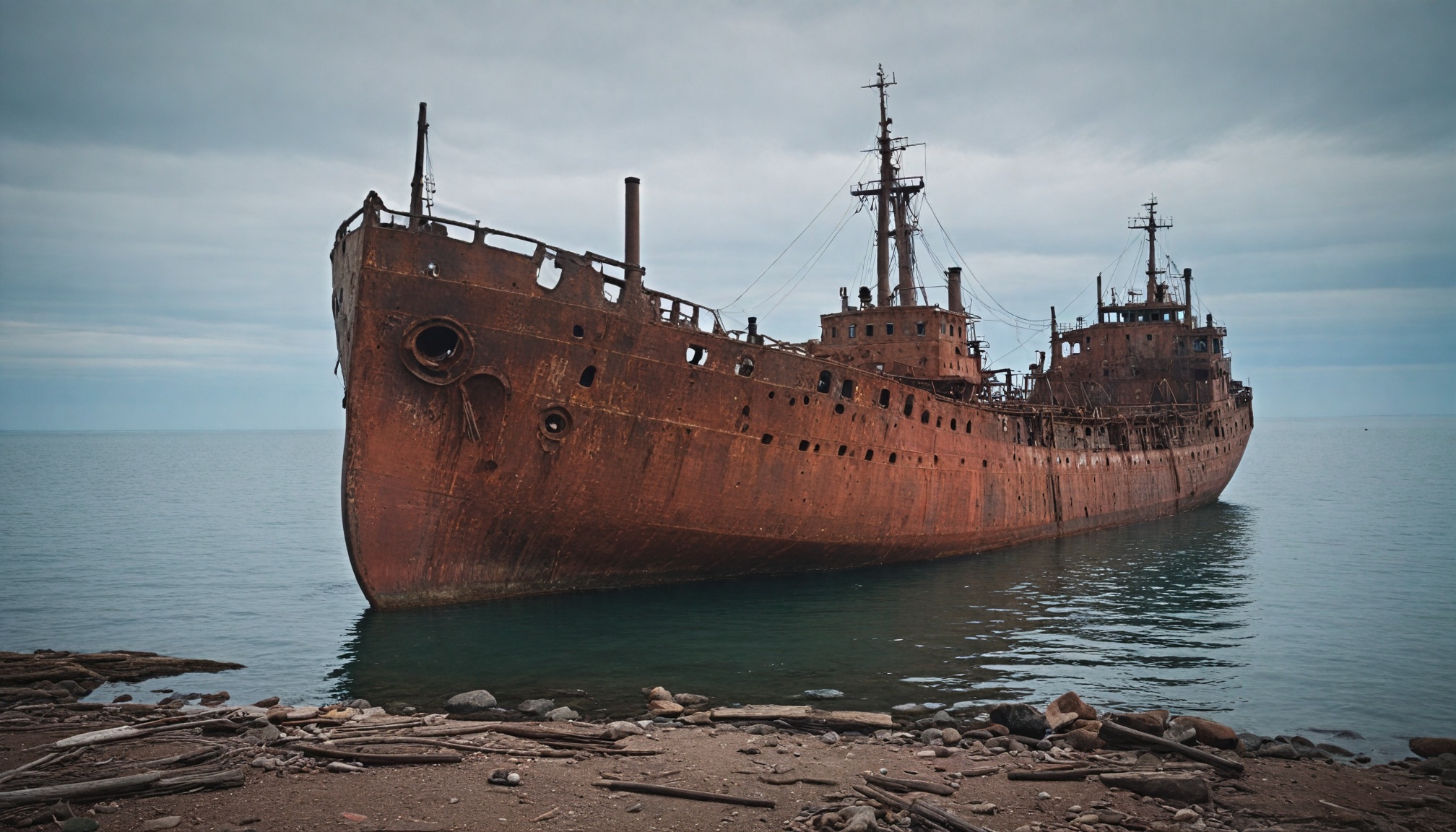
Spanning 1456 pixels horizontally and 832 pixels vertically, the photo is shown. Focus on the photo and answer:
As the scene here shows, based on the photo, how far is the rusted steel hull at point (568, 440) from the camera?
1449 centimetres

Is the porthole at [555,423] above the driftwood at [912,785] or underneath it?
above

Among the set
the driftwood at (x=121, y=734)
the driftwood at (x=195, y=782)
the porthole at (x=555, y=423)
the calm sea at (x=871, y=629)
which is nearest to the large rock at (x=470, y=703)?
the calm sea at (x=871, y=629)

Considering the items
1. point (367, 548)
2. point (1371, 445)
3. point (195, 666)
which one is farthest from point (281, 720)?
point (1371, 445)

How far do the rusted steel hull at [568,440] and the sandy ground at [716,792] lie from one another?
6.55 metres

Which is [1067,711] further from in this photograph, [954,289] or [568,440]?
[954,289]

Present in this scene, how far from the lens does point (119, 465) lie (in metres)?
88.0

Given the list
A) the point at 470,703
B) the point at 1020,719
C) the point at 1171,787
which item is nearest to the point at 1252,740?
the point at 1020,719

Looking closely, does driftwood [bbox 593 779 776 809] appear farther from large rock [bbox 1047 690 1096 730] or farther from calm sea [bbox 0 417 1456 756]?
large rock [bbox 1047 690 1096 730]

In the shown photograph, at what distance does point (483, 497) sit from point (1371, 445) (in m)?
138

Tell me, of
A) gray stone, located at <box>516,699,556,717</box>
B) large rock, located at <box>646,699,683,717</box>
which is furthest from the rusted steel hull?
large rock, located at <box>646,699,683,717</box>

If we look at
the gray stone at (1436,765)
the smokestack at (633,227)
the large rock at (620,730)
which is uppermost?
the smokestack at (633,227)

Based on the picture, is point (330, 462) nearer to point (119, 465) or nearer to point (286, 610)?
point (119, 465)

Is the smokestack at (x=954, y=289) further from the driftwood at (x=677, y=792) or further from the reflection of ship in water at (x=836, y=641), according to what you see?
the driftwood at (x=677, y=792)

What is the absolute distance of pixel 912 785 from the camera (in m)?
7.66
